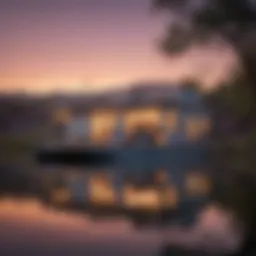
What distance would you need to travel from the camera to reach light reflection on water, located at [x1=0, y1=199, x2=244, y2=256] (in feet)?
2.73

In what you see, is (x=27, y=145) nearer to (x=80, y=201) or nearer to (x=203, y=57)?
(x=80, y=201)

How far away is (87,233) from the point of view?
85 cm

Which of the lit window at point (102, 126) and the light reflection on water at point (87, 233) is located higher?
the lit window at point (102, 126)

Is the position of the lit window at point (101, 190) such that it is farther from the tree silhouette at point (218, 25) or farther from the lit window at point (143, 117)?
the tree silhouette at point (218, 25)

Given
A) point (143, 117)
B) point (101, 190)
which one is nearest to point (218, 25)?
point (143, 117)

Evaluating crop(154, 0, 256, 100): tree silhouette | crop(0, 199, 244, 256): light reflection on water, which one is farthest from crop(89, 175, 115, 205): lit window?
crop(154, 0, 256, 100): tree silhouette

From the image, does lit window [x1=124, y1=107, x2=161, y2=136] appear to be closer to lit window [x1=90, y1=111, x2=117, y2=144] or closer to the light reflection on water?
lit window [x1=90, y1=111, x2=117, y2=144]

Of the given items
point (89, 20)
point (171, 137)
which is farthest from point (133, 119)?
point (89, 20)

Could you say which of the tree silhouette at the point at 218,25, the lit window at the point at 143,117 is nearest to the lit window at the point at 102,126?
the lit window at the point at 143,117

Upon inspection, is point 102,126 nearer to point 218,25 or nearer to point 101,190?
point 101,190

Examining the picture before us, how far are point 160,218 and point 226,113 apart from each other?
7.2 inches

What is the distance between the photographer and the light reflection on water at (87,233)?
2.73ft

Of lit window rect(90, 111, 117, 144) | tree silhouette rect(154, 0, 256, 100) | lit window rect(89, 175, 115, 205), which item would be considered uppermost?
tree silhouette rect(154, 0, 256, 100)

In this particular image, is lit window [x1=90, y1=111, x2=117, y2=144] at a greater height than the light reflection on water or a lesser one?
greater
